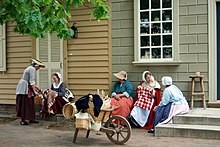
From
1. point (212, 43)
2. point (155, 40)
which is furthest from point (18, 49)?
point (212, 43)

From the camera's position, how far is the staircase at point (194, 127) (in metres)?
6.89

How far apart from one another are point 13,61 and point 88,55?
2.56 m

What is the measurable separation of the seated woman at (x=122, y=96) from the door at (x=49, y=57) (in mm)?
1930

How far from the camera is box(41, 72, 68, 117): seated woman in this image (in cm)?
902

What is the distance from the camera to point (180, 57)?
338 inches

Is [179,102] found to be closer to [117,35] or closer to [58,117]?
[117,35]

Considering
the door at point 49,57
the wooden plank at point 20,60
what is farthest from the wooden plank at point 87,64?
the wooden plank at point 20,60

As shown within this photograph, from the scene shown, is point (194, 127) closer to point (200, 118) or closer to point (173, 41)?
point (200, 118)

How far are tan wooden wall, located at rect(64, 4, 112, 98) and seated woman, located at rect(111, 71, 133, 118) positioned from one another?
1.64 ft

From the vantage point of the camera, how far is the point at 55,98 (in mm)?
9008

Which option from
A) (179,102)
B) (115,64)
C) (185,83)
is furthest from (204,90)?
(115,64)

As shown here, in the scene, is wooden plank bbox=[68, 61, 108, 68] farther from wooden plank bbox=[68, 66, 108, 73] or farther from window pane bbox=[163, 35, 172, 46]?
window pane bbox=[163, 35, 172, 46]

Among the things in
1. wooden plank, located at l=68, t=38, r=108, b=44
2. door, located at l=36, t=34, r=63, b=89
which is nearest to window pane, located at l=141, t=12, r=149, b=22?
wooden plank, located at l=68, t=38, r=108, b=44

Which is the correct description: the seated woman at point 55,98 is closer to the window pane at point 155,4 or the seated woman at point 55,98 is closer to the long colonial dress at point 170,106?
the long colonial dress at point 170,106
